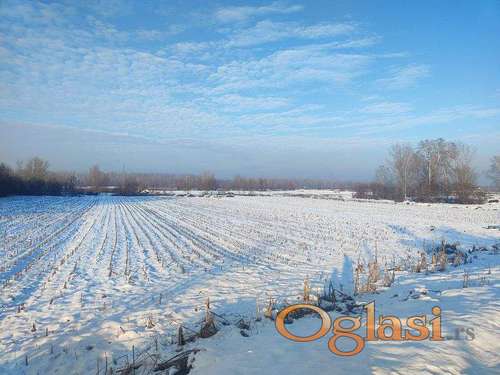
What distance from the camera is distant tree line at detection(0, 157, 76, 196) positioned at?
64.4m

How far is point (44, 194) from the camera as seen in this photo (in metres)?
76.8

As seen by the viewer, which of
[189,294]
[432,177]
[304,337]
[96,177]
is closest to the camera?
[304,337]

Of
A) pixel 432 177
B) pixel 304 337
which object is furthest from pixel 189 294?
pixel 432 177

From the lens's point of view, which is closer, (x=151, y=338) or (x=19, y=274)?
(x=151, y=338)

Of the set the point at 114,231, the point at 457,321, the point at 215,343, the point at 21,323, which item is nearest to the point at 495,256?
the point at 457,321

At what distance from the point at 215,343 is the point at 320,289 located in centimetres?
425

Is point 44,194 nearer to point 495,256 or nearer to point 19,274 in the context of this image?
point 19,274

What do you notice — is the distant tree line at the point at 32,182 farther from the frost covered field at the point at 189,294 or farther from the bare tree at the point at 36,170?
the frost covered field at the point at 189,294

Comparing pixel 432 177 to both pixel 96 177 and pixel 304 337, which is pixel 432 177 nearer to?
pixel 304 337

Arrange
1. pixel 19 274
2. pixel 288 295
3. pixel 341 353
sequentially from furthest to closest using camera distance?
pixel 19 274
pixel 288 295
pixel 341 353

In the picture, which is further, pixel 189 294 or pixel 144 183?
pixel 144 183

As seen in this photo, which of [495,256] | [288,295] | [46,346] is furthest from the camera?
Answer: [495,256]

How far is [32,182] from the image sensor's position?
74688 mm

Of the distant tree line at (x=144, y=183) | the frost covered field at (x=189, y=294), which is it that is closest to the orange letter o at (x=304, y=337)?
the frost covered field at (x=189, y=294)
